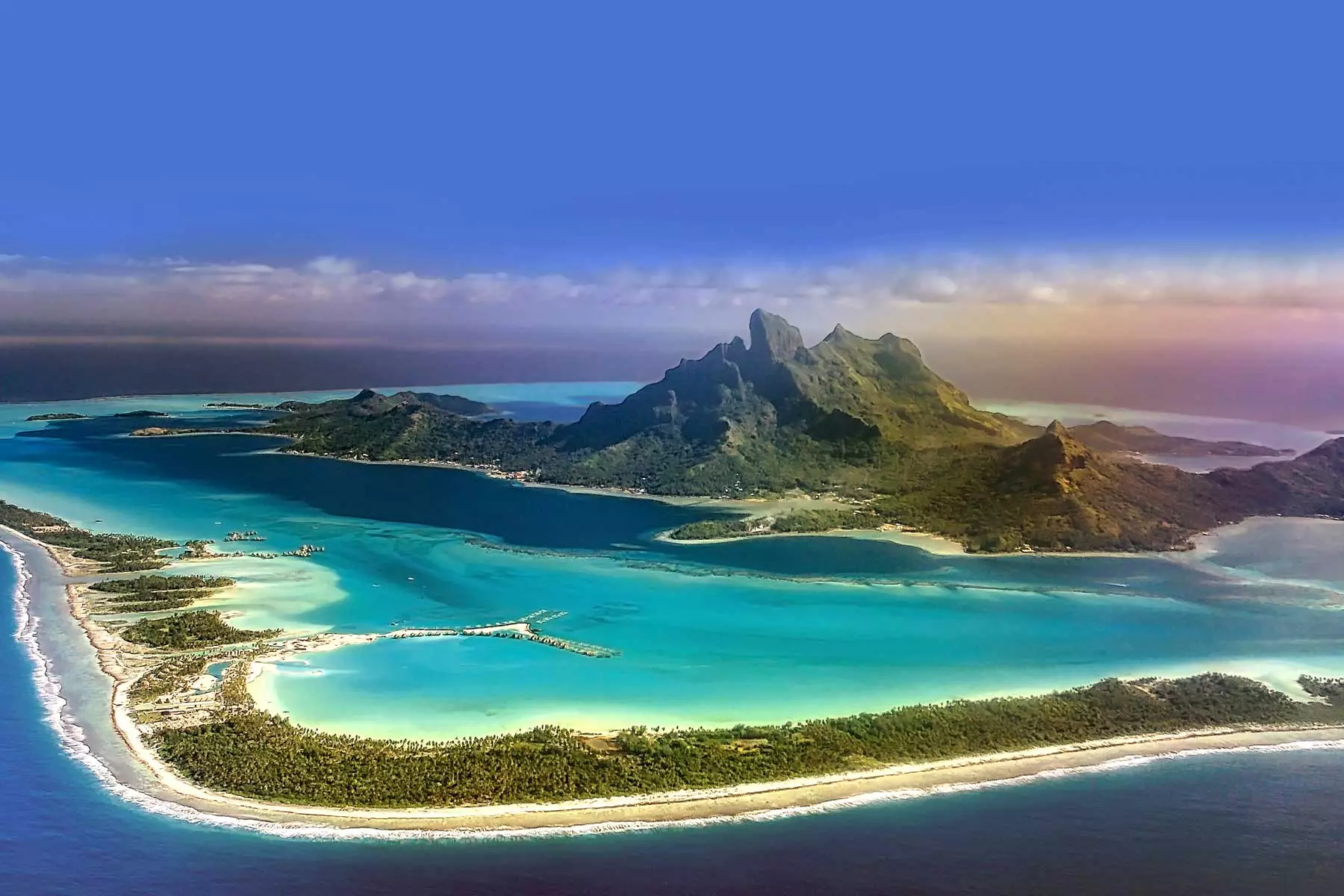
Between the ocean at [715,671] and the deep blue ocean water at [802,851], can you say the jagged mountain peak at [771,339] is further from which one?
the deep blue ocean water at [802,851]

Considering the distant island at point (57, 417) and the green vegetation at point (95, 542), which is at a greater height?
the distant island at point (57, 417)

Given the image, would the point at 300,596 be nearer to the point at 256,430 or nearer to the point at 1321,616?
the point at 1321,616

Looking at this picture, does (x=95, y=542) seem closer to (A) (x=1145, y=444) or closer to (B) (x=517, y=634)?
(B) (x=517, y=634)

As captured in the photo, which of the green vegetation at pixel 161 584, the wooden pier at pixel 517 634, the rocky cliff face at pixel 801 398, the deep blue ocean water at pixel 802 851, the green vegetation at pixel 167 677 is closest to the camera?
the deep blue ocean water at pixel 802 851

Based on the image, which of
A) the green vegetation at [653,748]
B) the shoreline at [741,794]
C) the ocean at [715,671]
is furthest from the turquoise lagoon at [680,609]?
the shoreline at [741,794]

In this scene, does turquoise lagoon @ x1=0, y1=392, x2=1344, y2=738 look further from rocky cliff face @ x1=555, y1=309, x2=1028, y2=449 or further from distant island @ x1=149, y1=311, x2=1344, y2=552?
rocky cliff face @ x1=555, y1=309, x2=1028, y2=449

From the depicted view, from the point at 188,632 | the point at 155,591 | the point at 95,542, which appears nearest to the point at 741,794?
the point at 188,632
